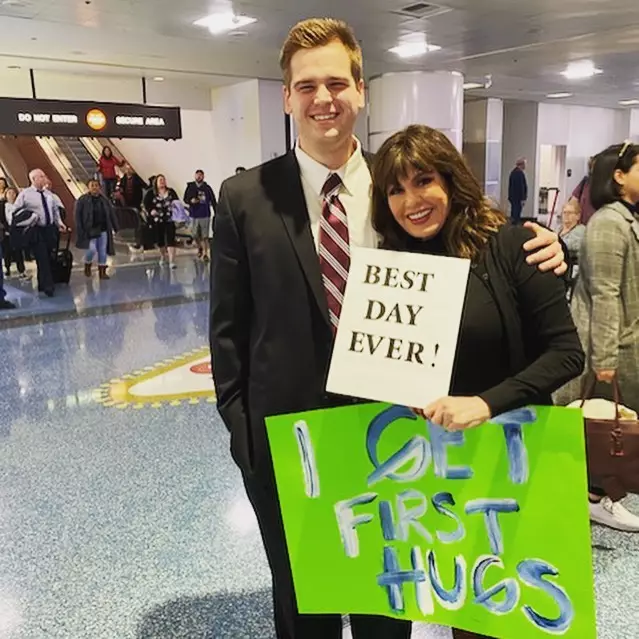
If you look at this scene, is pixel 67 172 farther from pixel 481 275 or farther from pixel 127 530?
pixel 481 275

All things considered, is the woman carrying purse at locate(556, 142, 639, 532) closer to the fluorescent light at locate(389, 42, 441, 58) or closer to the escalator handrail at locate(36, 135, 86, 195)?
the fluorescent light at locate(389, 42, 441, 58)

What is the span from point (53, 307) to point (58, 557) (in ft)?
18.8

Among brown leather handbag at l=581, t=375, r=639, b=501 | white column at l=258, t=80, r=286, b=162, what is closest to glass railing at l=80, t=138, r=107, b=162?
white column at l=258, t=80, r=286, b=162

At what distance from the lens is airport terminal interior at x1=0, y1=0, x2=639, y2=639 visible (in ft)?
8.02

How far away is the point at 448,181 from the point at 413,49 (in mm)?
10022

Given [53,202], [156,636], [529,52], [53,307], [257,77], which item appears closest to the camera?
[156,636]

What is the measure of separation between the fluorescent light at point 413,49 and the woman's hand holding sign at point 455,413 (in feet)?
32.1

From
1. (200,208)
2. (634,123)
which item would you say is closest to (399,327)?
(200,208)

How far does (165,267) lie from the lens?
11344 millimetres

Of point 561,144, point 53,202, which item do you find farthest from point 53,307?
point 561,144

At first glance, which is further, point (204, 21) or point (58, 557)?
point (204, 21)

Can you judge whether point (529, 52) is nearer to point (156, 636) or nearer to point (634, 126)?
point (156, 636)

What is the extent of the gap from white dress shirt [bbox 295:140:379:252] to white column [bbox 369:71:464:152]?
10.8 metres

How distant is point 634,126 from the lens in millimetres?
23766
